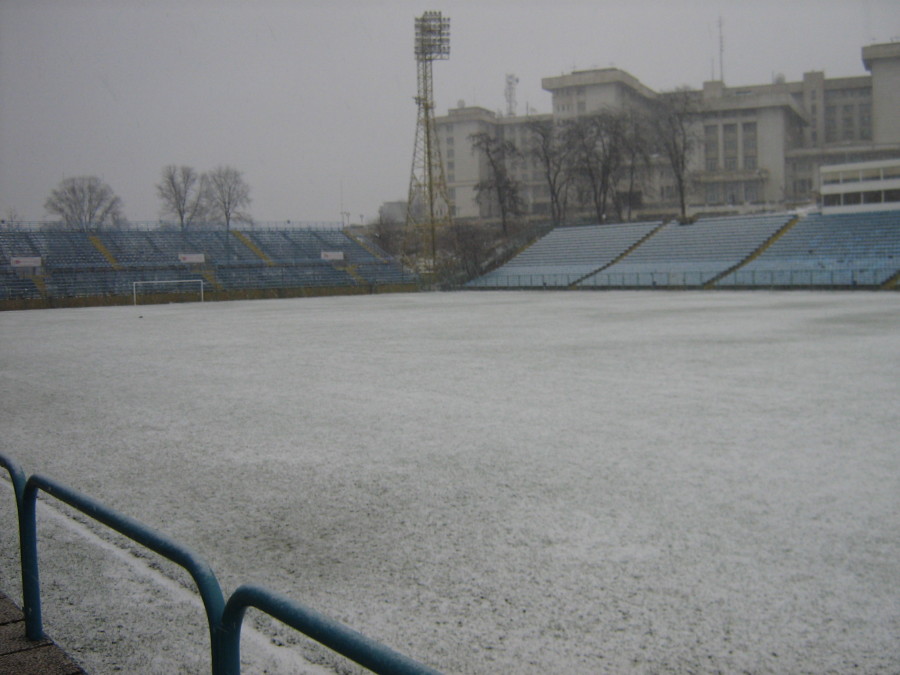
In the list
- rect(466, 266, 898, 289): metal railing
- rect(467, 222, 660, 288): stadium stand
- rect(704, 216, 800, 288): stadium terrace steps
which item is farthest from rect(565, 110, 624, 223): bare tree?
rect(704, 216, 800, 288): stadium terrace steps

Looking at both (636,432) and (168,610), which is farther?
(636,432)

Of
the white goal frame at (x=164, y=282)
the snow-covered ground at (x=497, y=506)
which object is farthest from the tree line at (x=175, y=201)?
the snow-covered ground at (x=497, y=506)

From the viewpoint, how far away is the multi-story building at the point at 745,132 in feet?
364

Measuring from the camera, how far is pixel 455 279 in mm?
63375

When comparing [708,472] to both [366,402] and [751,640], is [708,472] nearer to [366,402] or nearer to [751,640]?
[751,640]

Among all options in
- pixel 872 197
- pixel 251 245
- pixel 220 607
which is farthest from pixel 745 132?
pixel 220 607

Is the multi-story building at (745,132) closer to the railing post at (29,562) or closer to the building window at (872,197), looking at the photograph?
the building window at (872,197)

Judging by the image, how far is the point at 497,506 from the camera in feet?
22.3

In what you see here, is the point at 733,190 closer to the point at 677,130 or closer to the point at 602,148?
the point at 677,130

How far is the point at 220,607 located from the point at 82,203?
329ft

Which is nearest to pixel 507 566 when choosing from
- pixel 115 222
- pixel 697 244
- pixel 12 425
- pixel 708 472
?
pixel 708 472

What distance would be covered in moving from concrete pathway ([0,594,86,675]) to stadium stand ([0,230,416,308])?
157 ft

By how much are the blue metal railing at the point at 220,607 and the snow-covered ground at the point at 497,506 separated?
2.31ft

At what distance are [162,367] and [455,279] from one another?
47534 mm
